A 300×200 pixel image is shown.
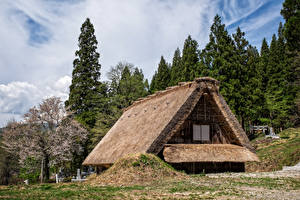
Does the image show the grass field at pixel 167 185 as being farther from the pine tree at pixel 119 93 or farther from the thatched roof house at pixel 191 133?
the pine tree at pixel 119 93

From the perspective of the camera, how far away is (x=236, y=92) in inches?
1209

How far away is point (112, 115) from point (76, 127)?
7431 millimetres

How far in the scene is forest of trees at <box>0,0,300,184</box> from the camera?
26359mm

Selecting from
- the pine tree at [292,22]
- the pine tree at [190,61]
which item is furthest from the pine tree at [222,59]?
the pine tree at [292,22]

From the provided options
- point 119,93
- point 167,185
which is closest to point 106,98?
point 119,93

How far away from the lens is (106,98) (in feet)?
120

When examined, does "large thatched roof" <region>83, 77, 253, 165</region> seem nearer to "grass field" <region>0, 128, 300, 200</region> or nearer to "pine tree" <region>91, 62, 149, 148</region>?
"grass field" <region>0, 128, 300, 200</region>

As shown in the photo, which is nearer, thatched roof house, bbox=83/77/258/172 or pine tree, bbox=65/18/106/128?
thatched roof house, bbox=83/77/258/172

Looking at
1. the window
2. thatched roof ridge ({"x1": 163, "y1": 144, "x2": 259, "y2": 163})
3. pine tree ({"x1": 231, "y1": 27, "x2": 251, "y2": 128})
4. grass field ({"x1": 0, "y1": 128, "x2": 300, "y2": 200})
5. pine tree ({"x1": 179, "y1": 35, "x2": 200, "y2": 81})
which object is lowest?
grass field ({"x1": 0, "y1": 128, "x2": 300, "y2": 200})

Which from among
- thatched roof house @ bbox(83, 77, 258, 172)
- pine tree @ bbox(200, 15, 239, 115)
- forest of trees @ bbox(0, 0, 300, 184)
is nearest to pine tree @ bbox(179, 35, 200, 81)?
forest of trees @ bbox(0, 0, 300, 184)

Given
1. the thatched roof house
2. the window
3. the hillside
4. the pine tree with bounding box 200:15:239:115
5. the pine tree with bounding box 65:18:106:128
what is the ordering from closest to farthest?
the thatched roof house
the window
the hillside
the pine tree with bounding box 200:15:239:115
the pine tree with bounding box 65:18:106:128

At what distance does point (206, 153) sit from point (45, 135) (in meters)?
16.9

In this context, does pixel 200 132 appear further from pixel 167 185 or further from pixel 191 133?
pixel 167 185

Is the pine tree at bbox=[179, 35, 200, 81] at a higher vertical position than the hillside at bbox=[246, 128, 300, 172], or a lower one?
higher
